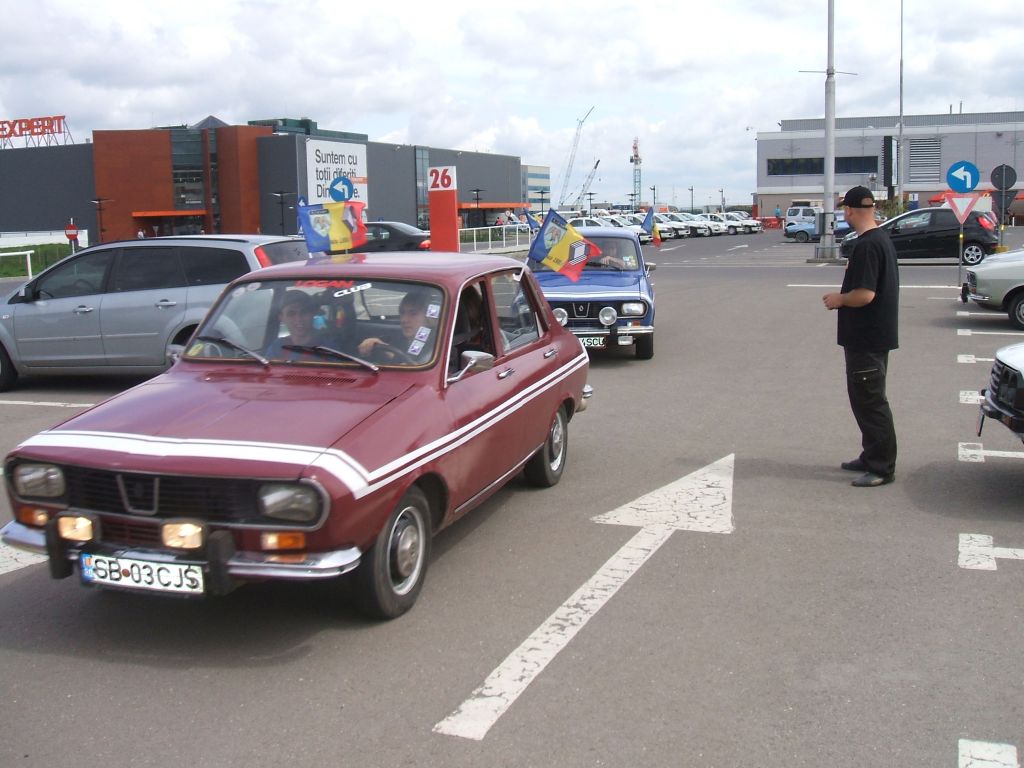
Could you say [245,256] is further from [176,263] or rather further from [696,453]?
[696,453]

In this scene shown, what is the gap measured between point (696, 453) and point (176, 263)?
235 inches

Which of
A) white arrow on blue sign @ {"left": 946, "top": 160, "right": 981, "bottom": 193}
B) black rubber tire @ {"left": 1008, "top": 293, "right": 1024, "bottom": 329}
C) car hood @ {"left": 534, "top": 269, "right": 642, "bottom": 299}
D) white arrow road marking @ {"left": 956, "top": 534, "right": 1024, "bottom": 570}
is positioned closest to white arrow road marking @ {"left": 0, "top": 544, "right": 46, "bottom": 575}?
white arrow road marking @ {"left": 956, "top": 534, "right": 1024, "bottom": 570}

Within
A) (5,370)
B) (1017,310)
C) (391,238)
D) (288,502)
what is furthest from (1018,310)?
(391,238)

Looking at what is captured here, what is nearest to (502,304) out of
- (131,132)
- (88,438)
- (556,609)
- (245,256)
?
(556,609)

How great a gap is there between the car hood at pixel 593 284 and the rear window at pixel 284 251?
288 cm

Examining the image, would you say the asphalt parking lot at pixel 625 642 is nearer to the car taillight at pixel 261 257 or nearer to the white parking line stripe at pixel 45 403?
the white parking line stripe at pixel 45 403

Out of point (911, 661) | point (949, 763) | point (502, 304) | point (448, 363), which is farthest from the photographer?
point (502, 304)

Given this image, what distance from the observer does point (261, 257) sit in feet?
36.4

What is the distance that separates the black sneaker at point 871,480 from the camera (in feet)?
24.0

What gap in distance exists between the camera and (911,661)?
4484 millimetres

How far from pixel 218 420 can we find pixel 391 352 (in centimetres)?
109

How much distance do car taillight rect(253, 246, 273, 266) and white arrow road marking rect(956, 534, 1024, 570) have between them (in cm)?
733

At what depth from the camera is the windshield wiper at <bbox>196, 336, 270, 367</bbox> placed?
18.5ft

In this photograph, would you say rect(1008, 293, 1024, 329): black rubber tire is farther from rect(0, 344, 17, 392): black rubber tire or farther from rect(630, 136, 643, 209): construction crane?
rect(630, 136, 643, 209): construction crane
